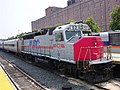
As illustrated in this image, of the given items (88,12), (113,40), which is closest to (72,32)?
(113,40)

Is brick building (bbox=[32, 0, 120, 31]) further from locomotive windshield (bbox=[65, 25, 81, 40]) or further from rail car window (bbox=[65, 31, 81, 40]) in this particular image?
rail car window (bbox=[65, 31, 81, 40])

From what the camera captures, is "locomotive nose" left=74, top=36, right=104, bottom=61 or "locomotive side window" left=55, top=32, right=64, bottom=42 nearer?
"locomotive nose" left=74, top=36, right=104, bottom=61

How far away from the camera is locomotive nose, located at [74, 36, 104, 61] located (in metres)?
12.7

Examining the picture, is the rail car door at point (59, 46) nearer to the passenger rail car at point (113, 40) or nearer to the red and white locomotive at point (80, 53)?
the red and white locomotive at point (80, 53)

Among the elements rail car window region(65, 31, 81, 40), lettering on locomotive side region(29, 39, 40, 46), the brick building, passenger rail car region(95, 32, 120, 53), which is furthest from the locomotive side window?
the brick building

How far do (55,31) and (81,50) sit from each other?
3.40m

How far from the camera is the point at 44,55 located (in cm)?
1886

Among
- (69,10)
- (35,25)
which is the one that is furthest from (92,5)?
(35,25)

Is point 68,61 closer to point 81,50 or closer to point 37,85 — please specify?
point 81,50

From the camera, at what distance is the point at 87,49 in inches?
505

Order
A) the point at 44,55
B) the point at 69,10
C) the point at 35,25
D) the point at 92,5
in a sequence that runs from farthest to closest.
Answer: the point at 35,25 < the point at 69,10 < the point at 92,5 < the point at 44,55

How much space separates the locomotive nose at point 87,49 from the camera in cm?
1270

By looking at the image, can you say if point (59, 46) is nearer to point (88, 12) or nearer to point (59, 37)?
point (59, 37)

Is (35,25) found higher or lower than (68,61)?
higher
